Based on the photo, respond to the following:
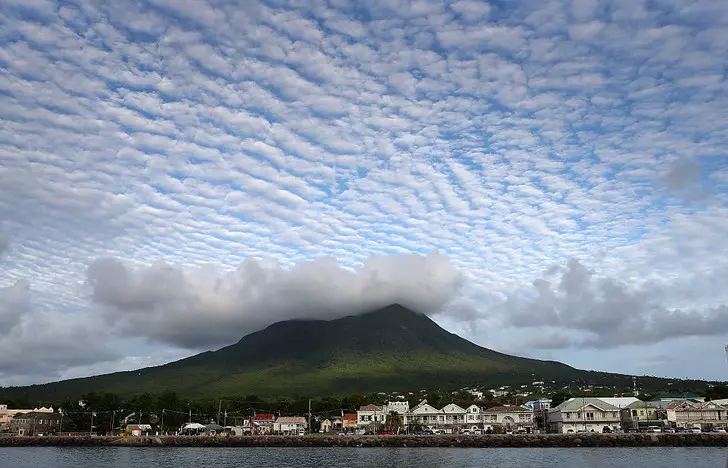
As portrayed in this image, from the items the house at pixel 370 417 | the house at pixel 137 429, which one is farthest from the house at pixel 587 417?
the house at pixel 137 429

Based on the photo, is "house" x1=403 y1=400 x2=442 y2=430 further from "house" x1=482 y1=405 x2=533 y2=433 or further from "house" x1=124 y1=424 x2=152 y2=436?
"house" x1=124 y1=424 x2=152 y2=436

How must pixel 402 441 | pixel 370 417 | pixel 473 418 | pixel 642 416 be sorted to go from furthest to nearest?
pixel 370 417 < pixel 473 418 < pixel 642 416 < pixel 402 441

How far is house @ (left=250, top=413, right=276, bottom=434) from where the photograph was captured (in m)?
126

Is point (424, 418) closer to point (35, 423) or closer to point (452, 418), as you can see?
point (452, 418)

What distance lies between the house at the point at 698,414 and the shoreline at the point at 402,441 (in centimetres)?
1898

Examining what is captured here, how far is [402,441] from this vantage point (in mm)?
98125

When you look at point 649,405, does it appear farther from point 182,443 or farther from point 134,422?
point 134,422

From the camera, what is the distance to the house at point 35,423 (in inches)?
5294

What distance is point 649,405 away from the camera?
12044 centimetres

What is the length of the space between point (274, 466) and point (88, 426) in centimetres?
8250

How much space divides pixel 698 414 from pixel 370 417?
60.8 m

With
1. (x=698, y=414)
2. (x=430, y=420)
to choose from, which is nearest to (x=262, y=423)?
(x=430, y=420)

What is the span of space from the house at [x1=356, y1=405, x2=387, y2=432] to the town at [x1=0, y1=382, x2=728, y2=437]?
0.20m

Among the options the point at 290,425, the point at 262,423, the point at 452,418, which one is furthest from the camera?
the point at 262,423
